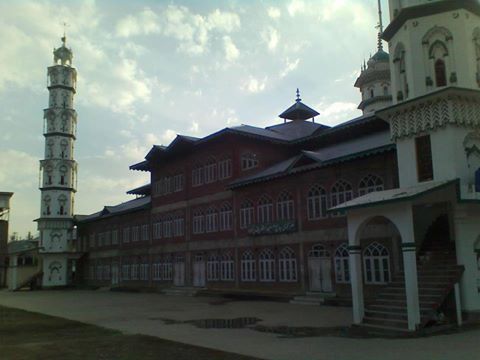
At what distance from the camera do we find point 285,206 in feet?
84.7

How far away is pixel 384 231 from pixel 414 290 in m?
8.12

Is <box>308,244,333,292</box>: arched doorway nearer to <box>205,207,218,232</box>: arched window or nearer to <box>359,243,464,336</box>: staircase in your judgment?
<box>359,243,464,336</box>: staircase

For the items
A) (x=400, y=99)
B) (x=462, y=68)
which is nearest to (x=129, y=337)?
(x=400, y=99)

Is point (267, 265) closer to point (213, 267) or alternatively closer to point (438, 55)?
point (213, 267)

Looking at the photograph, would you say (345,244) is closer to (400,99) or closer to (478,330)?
(400,99)

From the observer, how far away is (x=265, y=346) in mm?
11258

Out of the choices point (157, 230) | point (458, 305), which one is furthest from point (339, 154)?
point (157, 230)

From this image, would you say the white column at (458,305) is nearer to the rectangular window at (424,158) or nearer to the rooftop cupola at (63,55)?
the rectangular window at (424,158)

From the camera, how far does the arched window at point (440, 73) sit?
1553 cm

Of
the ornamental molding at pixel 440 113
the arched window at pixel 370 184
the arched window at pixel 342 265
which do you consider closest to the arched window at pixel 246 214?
the arched window at pixel 342 265

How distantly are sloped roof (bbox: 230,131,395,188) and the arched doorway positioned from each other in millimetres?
4087

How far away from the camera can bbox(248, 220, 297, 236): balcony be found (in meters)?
25.2

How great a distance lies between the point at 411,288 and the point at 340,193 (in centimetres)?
1052

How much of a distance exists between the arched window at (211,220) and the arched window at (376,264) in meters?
12.3
